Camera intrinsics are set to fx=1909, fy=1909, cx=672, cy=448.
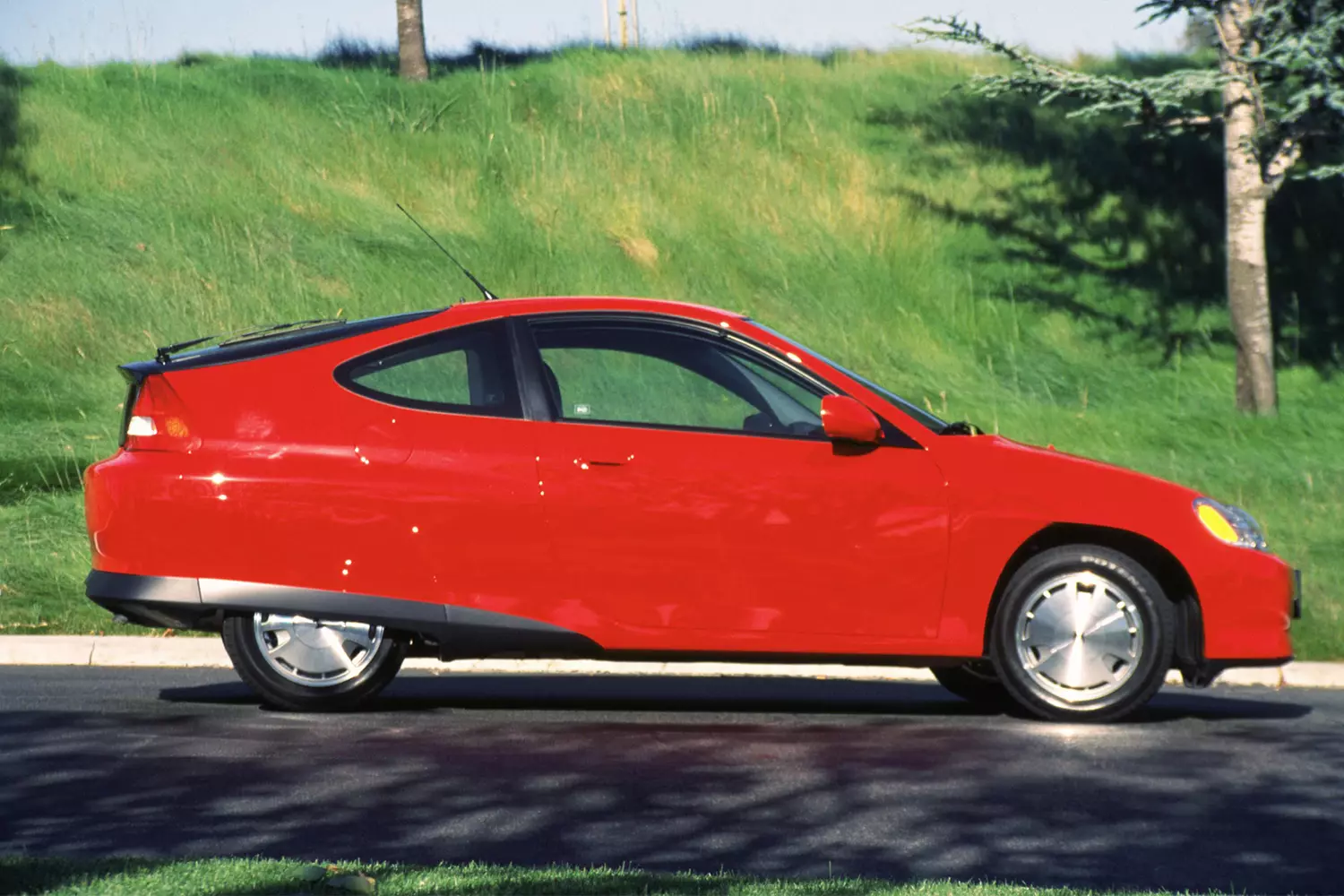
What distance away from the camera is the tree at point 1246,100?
674 inches

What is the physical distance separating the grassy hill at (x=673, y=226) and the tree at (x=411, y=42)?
28 centimetres

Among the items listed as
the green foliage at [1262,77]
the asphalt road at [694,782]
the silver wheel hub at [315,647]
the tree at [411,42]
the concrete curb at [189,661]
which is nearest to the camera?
the asphalt road at [694,782]

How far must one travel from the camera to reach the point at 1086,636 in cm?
767

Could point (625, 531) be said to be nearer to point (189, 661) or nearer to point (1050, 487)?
point (1050, 487)

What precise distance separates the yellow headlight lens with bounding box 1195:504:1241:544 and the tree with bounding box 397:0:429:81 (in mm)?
18717

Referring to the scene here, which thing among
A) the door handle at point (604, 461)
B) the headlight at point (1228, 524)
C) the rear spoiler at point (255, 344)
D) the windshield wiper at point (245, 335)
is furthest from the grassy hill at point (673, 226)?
the door handle at point (604, 461)

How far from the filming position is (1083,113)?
1767 cm

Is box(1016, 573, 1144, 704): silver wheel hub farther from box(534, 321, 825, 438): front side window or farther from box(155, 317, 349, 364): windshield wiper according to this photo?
box(155, 317, 349, 364): windshield wiper

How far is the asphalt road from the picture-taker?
17.8ft

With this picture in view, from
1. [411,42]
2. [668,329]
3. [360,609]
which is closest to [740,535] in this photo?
[668,329]

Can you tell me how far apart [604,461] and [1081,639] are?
2.05m

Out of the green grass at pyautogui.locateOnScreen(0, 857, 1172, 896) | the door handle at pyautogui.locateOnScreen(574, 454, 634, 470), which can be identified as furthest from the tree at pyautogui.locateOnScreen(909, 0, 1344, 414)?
the green grass at pyautogui.locateOnScreen(0, 857, 1172, 896)

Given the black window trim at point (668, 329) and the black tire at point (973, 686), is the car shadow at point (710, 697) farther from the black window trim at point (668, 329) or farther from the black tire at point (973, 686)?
the black window trim at point (668, 329)

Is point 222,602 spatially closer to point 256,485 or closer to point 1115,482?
point 256,485
